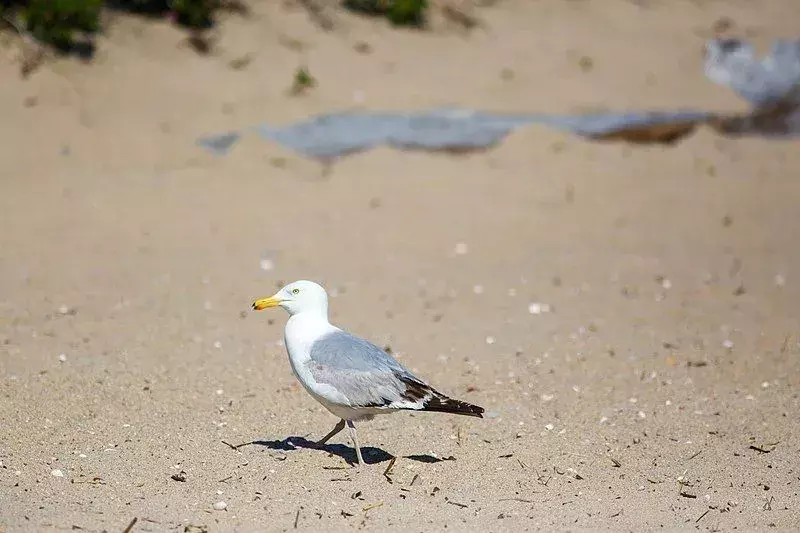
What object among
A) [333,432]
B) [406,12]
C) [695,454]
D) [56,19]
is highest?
[695,454]

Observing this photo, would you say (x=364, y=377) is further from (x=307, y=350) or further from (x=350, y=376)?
(x=307, y=350)

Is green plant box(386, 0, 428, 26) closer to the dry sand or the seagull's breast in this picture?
the dry sand

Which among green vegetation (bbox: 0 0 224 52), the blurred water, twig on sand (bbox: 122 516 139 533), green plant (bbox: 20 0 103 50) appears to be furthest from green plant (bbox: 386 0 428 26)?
twig on sand (bbox: 122 516 139 533)

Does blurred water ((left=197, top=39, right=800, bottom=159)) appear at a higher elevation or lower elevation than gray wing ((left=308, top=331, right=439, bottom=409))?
lower

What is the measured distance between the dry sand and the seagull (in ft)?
1.21

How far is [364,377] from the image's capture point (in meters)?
5.89

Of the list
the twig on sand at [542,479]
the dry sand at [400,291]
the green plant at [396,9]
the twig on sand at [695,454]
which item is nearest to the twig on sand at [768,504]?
the dry sand at [400,291]

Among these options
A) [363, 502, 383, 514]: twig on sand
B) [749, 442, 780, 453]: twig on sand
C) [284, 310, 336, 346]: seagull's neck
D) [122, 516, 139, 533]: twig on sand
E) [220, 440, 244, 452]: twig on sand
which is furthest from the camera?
[749, 442, 780, 453]: twig on sand

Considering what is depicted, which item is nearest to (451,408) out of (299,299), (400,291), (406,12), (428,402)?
(428,402)

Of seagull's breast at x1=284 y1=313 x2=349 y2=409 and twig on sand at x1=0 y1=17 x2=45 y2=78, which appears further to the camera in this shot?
twig on sand at x1=0 y1=17 x2=45 y2=78

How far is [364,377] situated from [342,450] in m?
0.67

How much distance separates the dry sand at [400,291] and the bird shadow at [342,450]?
0.09 ft

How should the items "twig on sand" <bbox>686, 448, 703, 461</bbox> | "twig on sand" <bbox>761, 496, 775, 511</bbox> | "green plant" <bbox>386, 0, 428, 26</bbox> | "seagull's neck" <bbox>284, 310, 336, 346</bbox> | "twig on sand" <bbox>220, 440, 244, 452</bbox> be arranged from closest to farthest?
"twig on sand" <bbox>761, 496, 775, 511</bbox>
"seagull's neck" <bbox>284, 310, 336, 346</bbox>
"twig on sand" <bbox>220, 440, 244, 452</bbox>
"twig on sand" <bbox>686, 448, 703, 461</bbox>
"green plant" <bbox>386, 0, 428, 26</bbox>

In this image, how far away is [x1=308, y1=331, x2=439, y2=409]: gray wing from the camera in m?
5.86
